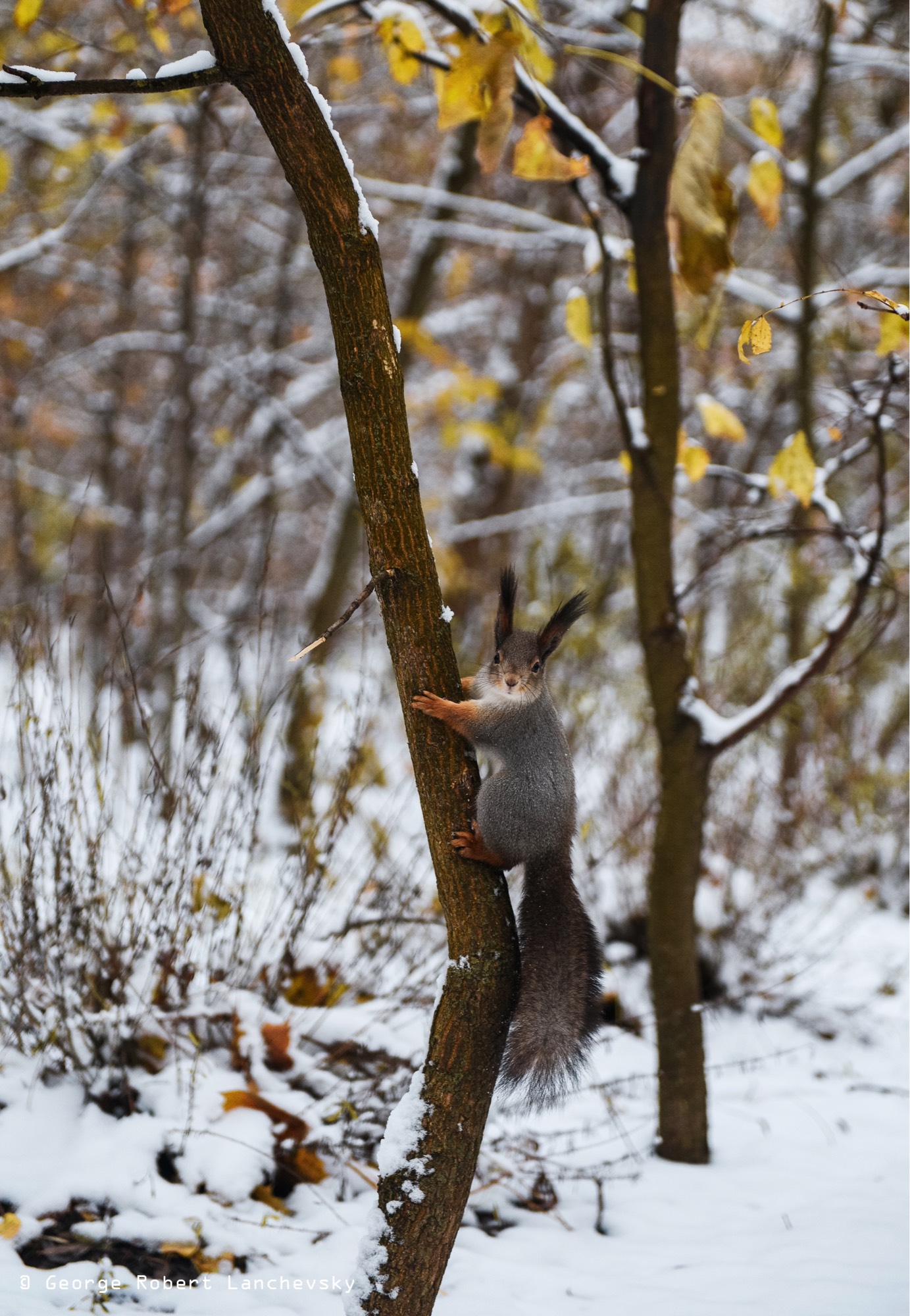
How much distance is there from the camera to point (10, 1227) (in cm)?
211

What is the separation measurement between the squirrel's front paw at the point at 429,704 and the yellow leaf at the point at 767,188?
1681 millimetres

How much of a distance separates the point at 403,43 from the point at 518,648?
1.72 meters

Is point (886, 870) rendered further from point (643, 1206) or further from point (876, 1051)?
point (643, 1206)

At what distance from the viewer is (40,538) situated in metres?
11.2

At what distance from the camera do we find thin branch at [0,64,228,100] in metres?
1.54

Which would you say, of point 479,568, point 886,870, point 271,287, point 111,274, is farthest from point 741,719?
point 111,274

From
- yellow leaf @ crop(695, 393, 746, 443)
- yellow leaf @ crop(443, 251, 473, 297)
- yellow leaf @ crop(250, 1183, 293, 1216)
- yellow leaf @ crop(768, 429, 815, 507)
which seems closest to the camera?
yellow leaf @ crop(768, 429, 815, 507)

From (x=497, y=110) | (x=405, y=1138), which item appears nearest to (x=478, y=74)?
(x=497, y=110)

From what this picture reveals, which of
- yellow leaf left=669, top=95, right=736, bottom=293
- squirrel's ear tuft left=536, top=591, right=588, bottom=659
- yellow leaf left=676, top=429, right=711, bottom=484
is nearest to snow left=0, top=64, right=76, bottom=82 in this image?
yellow leaf left=669, top=95, right=736, bottom=293

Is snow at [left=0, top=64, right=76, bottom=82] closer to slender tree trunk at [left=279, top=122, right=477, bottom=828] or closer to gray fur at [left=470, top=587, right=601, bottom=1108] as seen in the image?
gray fur at [left=470, top=587, right=601, bottom=1108]

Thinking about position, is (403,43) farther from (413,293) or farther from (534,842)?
(413,293)

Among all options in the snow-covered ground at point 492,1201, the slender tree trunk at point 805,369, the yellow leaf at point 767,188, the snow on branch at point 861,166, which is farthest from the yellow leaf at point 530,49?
the snow on branch at point 861,166

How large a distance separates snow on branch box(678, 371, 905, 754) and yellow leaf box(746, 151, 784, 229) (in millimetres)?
540

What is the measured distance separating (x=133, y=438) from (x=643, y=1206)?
10816mm
